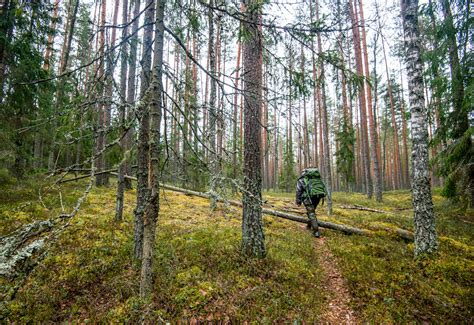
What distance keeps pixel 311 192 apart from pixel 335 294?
3.63 metres

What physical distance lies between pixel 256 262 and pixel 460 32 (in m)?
10.2

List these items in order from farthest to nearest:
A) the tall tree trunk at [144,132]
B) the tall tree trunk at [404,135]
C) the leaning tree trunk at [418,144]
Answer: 1. the tall tree trunk at [404,135]
2. the leaning tree trunk at [418,144]
3. the tall tree trunk at [144,132]

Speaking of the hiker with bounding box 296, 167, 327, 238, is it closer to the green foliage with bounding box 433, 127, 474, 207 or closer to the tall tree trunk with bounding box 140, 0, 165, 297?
the green foliage with bounding box 433, 127, 474, 207

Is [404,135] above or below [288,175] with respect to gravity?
above

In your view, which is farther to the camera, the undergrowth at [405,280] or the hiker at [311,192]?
the hiker at [311,192]

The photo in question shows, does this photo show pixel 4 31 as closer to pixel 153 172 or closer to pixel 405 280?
pixel 153 172

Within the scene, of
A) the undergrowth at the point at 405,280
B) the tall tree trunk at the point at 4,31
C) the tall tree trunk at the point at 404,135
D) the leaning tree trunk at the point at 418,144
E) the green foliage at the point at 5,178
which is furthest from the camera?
the tall tree trunk at the point at 404,135

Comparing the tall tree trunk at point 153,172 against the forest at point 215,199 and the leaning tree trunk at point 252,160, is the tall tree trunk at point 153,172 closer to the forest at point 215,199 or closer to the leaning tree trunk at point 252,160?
the forest at point 215,199

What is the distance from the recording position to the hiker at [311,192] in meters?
7.73

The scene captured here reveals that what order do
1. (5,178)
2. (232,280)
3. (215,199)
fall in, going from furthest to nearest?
(5,178) → (232,280) → (215,199)

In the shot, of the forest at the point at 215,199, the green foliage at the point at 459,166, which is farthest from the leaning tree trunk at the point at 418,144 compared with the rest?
the green foliage at the point at 459,166

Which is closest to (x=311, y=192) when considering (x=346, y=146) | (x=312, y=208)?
(x=312, y=208)

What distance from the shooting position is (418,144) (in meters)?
5.77

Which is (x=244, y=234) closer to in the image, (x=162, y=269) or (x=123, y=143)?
(x=162, y=269)
